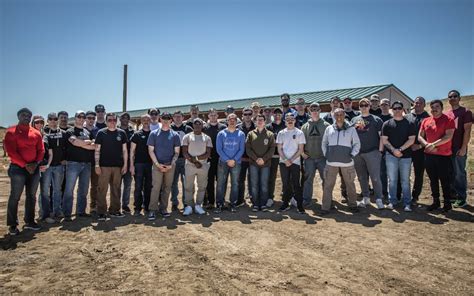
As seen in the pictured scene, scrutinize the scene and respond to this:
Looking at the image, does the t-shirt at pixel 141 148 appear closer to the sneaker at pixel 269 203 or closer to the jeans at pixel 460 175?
the sneaker at pixel 269 203

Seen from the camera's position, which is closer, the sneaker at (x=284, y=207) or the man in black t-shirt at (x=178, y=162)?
the sneaker at (x=284, y=207)

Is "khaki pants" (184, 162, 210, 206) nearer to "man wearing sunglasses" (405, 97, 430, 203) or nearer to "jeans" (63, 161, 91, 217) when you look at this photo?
"jeans" (63, 161, 91, 217)

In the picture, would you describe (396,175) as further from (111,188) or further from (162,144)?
(111,188)

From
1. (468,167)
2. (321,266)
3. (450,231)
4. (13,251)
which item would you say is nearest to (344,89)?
(468,167)

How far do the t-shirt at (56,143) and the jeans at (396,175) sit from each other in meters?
7.85

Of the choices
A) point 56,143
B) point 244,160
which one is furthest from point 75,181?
point 244,160

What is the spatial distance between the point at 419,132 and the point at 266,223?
177 inches

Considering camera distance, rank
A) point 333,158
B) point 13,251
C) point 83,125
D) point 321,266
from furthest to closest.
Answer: point 83,125, point 333,158, point 13,251, point 321,266

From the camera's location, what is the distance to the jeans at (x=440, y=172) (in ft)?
21.5

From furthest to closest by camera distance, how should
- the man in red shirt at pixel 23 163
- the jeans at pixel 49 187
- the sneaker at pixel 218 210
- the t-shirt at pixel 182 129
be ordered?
the t-shirt at pixel 182 129 < the sneaker at pixel 218 210 < the jeans at pixel 49 187 < the man in red shirt at pixel 23 163

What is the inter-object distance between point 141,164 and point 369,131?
18.9 ft

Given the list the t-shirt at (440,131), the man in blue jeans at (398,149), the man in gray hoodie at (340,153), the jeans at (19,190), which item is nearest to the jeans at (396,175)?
the man in blue jeans at (398,149)

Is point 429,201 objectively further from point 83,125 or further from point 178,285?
point 83,125

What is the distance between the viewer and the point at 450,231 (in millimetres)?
5363
